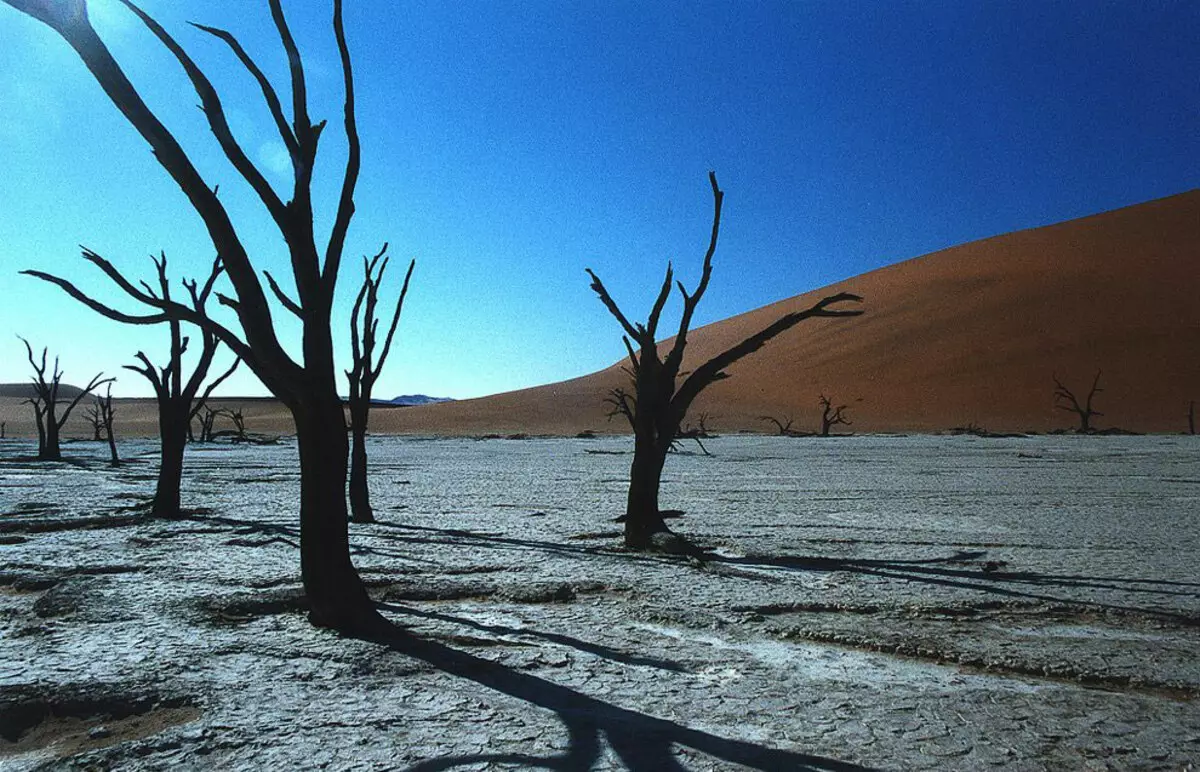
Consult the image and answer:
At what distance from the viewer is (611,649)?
10.2 ft

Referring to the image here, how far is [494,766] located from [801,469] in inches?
497

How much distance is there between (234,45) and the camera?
363 centimetres

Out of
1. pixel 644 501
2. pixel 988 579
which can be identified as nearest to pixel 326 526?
pixel 644 501

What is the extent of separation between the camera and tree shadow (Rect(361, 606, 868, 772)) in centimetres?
204

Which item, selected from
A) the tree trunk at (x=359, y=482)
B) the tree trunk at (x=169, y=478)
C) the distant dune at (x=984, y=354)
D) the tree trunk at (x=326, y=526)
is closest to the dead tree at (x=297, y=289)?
the tree trunk at (x=326, y=526)

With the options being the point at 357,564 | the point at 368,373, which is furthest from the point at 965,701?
the point at 368,373

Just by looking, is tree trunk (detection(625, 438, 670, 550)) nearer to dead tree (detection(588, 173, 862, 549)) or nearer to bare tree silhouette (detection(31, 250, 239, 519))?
dead tree (detection(588, 173, 862, 549))

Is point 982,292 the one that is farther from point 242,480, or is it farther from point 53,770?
point 53,770

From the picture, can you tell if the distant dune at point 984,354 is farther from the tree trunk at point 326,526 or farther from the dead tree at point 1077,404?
the tree trunk at point 326,526

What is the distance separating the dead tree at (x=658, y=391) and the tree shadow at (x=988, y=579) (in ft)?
2.20

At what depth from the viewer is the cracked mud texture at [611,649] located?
7.14 ft

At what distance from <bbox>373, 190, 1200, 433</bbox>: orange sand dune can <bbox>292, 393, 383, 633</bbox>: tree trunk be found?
1657 inches

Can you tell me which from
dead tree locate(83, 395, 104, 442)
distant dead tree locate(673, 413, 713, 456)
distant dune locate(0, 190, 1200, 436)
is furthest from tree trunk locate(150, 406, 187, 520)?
distant dune locate(0, 190, 1200, 436)

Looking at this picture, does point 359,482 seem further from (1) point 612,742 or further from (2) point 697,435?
(2) point 697,435
